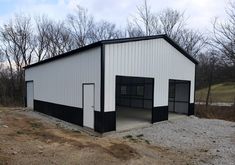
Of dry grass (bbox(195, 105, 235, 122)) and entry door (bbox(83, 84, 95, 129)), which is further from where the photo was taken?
dry grass (bbox(195, 105, 235, 122))

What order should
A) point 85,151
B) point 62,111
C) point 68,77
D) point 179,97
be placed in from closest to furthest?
point 85,151 → point 68,77 → point 62,111 → point 179,97

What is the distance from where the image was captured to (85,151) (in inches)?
271

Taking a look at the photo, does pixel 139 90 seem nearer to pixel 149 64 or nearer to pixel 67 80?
pixel 149 64

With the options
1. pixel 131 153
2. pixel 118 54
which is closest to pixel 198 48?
pixel 118 54

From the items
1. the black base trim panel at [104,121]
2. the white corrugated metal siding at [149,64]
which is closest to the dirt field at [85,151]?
the black base trim panel at [104,121]

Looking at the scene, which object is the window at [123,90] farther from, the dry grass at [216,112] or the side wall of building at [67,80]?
the side wall of building at [67,80]

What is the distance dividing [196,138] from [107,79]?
13.3 feet

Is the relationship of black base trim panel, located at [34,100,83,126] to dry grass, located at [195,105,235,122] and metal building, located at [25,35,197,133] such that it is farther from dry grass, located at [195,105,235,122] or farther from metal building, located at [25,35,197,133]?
dry grass, located at [195,105,235,122]

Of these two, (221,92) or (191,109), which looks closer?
(191,109)

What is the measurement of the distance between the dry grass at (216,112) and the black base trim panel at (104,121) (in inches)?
387

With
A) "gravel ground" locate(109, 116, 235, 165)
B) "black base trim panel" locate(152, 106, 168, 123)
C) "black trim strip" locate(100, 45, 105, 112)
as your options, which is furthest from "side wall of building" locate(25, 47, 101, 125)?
Result: "black base trim panel" locate(152, 106, 168, 123)

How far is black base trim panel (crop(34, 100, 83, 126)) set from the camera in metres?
11.1

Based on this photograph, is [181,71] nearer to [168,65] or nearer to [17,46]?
[168,65]

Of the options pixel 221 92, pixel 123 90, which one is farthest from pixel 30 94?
pixel 221 92
